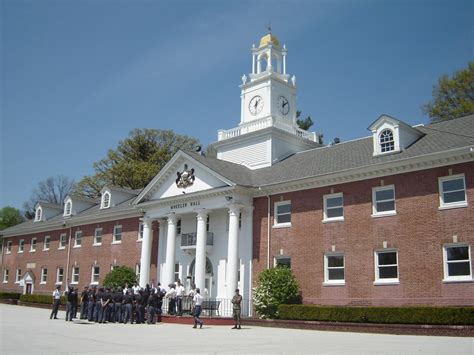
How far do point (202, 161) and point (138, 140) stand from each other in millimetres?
37105

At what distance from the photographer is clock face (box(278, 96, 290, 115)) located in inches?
1631

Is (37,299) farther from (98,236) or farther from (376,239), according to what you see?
(376,239)

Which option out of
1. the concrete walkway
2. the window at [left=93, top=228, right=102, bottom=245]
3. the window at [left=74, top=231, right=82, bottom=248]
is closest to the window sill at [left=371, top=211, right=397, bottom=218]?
the concrete walkway

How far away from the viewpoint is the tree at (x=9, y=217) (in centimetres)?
9291

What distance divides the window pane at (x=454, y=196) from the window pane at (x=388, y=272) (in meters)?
4.16

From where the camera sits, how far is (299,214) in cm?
3116

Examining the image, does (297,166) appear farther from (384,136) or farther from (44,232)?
(44,232)

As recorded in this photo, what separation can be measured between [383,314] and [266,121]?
19.2 m

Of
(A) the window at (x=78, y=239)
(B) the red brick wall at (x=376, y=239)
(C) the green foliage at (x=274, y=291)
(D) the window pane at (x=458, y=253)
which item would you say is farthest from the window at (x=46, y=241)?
(D) the window pane at (x=458, y=253)

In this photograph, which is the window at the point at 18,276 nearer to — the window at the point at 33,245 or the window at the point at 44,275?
the window at the point at 33,245

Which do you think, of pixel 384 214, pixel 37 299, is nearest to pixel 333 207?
pixel 384 214

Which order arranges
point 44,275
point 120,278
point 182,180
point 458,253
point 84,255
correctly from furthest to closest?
point 44,275
point 84,255
point 120,278
point 182,180
point 458,253

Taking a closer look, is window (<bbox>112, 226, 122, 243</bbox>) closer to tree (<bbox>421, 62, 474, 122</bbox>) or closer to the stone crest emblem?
the stone crest emblem

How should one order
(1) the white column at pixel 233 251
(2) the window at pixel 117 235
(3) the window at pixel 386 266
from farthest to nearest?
1. (2) the window at pixel 117 235
2. (1) the white column at pixel 233 251
3. (3) the window at pixel 386 266
